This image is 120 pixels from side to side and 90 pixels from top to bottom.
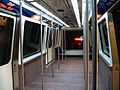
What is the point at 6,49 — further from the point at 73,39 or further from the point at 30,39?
the point at 73,39

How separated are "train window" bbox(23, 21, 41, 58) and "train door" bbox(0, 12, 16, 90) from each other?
4.84 ft

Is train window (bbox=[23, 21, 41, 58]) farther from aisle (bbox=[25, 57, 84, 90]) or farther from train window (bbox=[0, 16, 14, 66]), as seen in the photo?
train window (bbox=[0, 16, 14, 66])

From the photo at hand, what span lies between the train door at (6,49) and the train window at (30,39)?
4.84 ft

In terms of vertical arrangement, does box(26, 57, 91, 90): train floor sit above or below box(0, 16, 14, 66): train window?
below

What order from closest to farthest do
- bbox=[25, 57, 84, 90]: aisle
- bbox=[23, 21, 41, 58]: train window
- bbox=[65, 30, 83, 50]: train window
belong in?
1. bbox=[25, 57, 84, 90]: aisle
2. bbox=[23, 21, 41, 58]: train window
3. bbox=[65, 30, 83, 50]: train window

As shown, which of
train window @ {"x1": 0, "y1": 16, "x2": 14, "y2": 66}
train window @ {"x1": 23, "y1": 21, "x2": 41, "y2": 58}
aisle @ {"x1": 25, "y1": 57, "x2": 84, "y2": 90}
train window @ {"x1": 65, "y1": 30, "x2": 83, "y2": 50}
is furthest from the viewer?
train window @ {"x1": 65, "y1": 30, "x2": 83, "y2": 50}

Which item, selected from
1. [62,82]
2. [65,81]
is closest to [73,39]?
[65,81]

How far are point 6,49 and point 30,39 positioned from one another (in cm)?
250

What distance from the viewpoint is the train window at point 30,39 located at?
6.08m

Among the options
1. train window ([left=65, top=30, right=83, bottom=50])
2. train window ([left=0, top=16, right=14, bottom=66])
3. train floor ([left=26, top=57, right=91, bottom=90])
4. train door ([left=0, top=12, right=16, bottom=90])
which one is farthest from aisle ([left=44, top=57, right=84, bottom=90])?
train window ([left=65, top=30, right=83, bottom=50])

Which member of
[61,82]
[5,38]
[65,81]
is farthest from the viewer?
[65,81]

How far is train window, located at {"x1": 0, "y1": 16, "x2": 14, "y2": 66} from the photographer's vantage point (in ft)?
13.4

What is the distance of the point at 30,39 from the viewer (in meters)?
6.80

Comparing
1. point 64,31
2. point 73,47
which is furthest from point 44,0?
point 73,47
